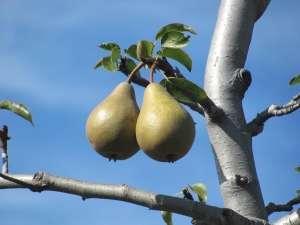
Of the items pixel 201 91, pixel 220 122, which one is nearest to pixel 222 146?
pixel 220 122

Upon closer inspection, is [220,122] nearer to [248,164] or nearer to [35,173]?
[248,164]

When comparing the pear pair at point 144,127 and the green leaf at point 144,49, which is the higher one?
the green leaf at point 144,49

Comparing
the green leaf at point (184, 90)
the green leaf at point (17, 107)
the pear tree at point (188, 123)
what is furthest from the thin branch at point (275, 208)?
the green leaf at point (17, 107)

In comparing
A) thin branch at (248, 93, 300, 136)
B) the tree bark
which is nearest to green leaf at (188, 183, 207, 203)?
the tree bark

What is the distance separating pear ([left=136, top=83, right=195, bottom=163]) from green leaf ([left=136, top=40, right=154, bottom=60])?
10.8 inches

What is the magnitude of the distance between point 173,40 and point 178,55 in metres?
0.08

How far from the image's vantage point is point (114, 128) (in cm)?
181

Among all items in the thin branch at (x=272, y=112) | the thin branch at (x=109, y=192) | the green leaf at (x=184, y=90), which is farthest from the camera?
the thin branch at (x=272, y=112)

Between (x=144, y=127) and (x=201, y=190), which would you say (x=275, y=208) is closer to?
(x=201, y=190)

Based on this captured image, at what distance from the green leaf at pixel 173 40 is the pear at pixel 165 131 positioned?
0.30m

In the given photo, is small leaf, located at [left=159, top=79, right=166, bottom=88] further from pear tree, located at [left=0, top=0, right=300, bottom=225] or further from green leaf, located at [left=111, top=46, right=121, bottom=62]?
green leaf, located at [left=111, top=46, right=121, bottom=62]

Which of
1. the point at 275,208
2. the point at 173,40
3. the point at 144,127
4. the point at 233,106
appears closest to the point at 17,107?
the point at 144,127

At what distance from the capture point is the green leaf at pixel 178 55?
2.06m

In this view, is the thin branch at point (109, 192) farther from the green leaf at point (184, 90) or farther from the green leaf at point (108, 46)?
the green leaf at point (108, 46)
